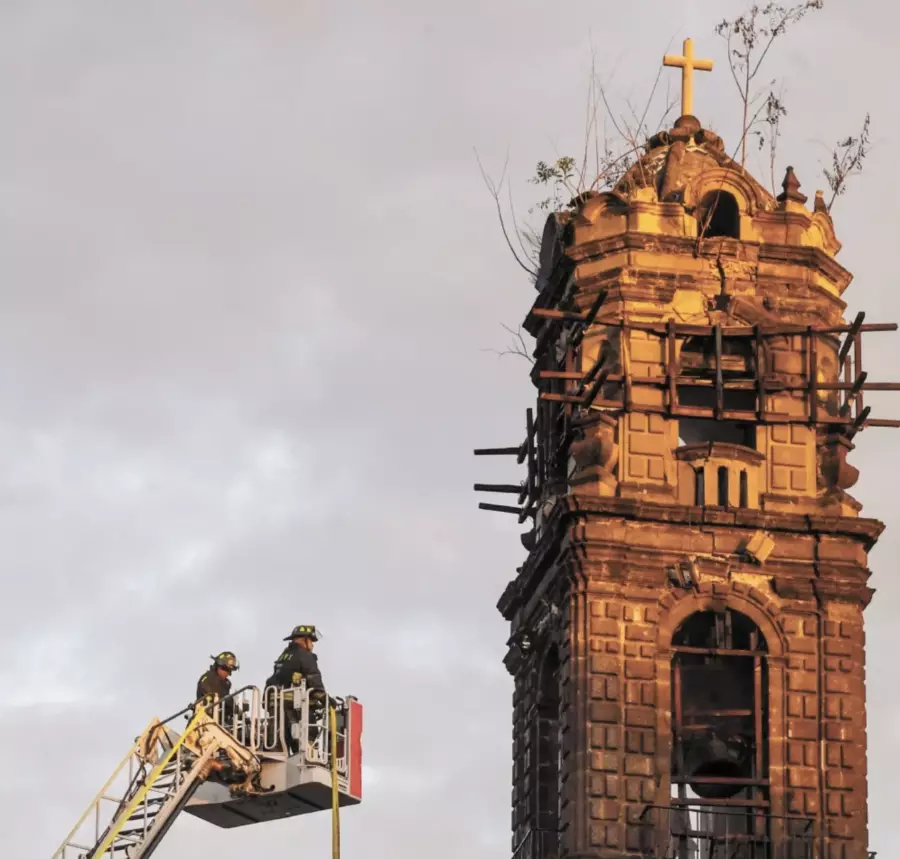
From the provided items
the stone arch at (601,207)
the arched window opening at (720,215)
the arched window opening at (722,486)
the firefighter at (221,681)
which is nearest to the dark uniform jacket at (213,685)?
the firefighter at (221,681)

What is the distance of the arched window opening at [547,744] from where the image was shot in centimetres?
6544

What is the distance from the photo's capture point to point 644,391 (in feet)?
214

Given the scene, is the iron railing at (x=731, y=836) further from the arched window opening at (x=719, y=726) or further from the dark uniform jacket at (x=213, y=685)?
the dark uniform jacket at (x=213, y=685)

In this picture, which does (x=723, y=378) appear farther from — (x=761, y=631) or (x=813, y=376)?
(x=761, y=631)

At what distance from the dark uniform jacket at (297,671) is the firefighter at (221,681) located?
24.9 inches

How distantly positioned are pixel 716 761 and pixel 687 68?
13.1m

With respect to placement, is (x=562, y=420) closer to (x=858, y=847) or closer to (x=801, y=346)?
(x=801, y=346)

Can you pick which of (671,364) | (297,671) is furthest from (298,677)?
(671,364)

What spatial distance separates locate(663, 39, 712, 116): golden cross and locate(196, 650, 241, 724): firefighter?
14.7 m

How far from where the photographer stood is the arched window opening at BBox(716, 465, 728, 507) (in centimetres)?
6438

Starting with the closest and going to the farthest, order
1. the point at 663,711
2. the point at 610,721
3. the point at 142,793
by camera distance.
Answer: the point at 142,793 < the point at 610,721 < the point at 663,711

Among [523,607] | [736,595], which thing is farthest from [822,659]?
[523,607]

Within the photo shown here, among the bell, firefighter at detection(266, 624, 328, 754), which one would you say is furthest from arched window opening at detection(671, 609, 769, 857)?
firefighter at detection(266, 624, 328, 754)

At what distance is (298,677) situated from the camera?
60.1 m
